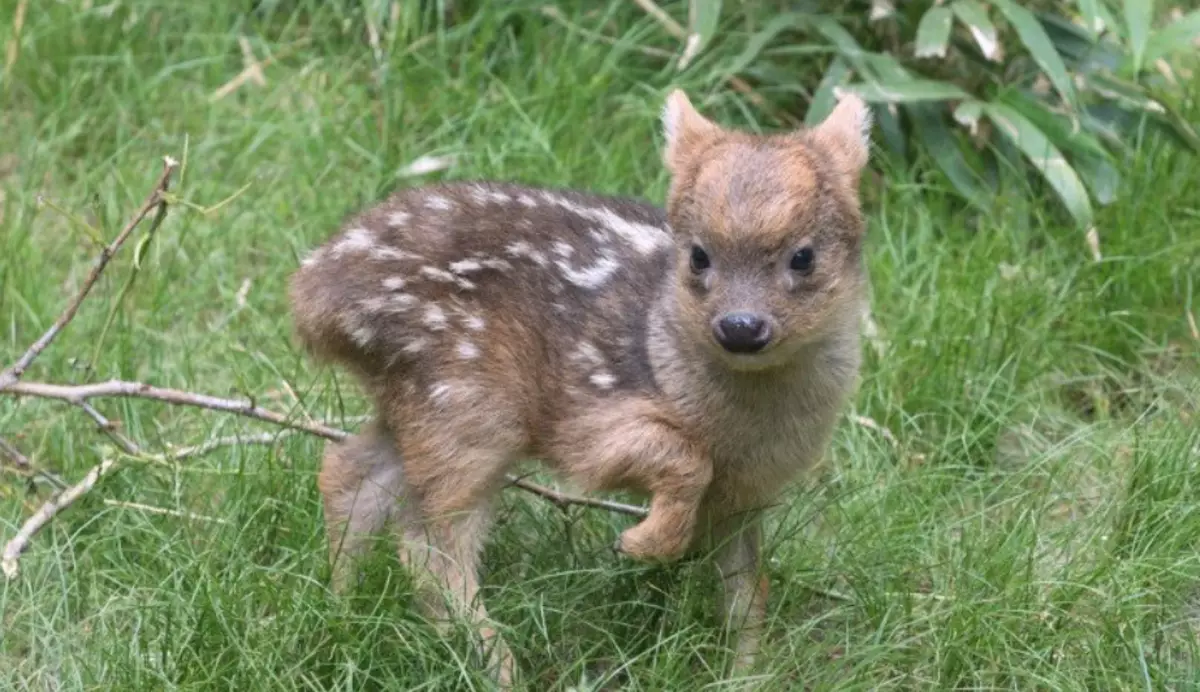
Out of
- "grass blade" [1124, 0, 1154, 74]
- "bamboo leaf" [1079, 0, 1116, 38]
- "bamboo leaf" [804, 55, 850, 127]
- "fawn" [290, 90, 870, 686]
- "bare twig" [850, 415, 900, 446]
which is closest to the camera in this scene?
"fawn" [290, 90, 870, 686]

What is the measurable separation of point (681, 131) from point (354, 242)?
0.72 m

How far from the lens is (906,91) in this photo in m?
5.81

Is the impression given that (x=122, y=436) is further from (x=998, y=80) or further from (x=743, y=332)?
(x=998, y=80)

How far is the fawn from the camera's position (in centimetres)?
392

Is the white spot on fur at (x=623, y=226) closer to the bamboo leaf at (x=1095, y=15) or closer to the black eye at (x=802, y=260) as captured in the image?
the black eye at (x=802, y=260)

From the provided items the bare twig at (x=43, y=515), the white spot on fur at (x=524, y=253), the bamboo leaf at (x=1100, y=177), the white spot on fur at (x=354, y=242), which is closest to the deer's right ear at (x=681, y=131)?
the white spot on fur at (x=524, y=253)

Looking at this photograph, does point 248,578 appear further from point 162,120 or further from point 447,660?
point 162,120

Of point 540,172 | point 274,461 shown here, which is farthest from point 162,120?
point 274,461

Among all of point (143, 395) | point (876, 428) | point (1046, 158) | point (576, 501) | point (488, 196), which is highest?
point (488, 196)

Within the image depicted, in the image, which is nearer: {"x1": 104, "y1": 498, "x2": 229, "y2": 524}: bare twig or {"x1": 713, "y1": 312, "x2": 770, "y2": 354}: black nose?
{"x1": 713, "y1": 312, "x2": 770, "y2": 354}: black nose

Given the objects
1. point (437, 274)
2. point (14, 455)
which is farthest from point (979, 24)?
point (14, 455)

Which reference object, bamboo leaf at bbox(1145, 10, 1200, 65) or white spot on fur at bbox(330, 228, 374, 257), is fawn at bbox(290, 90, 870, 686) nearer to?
white spot on fur at bbox(330, 228, 374, 257)

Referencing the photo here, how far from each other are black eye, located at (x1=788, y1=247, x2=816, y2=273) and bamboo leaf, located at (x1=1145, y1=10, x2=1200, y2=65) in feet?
7.34

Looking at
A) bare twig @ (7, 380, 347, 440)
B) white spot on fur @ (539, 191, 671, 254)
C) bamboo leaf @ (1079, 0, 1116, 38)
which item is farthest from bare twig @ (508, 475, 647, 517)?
bamboo leaf @ (1079, 0, 1116, 38)
